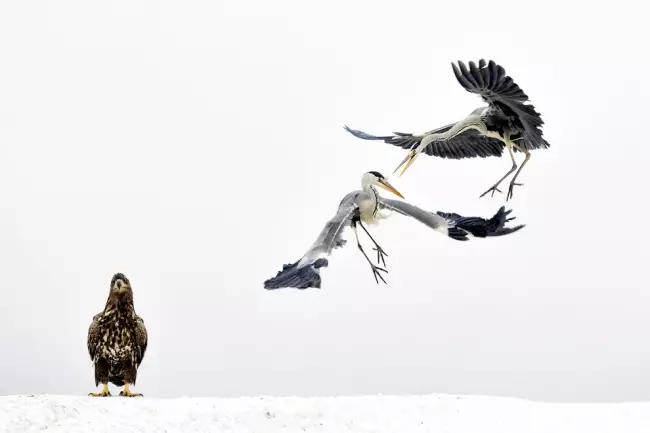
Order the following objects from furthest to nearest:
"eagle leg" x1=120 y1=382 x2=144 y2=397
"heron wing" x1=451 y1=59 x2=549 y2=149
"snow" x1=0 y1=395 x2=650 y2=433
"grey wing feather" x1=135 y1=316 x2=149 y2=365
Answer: "grey wing feather" x1=135 y1=316 x2=149 y2=365, "eagle leg" x1=120 y1=382 x2=144 y2=397, "snow" x1=0 y1=395 x2=650 y2=433, "heron wing" x1=451 y1=59 x2=549 y2=149

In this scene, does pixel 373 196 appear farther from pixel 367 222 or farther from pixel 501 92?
pixel 501 92

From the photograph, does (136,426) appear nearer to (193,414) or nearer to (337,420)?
(193,414)

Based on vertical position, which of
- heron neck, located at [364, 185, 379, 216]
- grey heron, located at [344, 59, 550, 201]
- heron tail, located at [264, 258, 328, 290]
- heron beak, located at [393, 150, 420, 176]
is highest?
grey heron, located at [344, 59, 550, 201]

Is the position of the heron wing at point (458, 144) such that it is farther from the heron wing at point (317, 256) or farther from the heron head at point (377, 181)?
the heron wing at point (317, 256)

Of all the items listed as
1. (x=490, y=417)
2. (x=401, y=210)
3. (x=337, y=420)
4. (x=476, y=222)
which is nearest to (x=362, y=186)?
(x=401, y=210)

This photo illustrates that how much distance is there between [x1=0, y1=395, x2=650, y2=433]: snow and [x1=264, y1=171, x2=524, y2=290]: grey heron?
7.12ft

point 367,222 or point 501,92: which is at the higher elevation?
point 501,92

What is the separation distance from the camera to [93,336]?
1113 cm

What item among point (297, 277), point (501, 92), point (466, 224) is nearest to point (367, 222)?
point (466, 224)

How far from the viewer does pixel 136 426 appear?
32.2 feet

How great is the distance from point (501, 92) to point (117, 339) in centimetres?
502

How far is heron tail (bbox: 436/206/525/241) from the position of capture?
9.03m

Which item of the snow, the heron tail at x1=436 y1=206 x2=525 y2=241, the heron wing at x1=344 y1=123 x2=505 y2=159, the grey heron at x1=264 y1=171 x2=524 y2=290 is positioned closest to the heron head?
the grey heron at x1=264 y1=171 x2=524 y2=290

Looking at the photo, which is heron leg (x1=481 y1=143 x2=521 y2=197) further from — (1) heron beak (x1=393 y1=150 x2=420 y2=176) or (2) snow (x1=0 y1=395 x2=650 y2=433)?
(2) snow (x1=0 y1=395 x2=650 y2=433)
